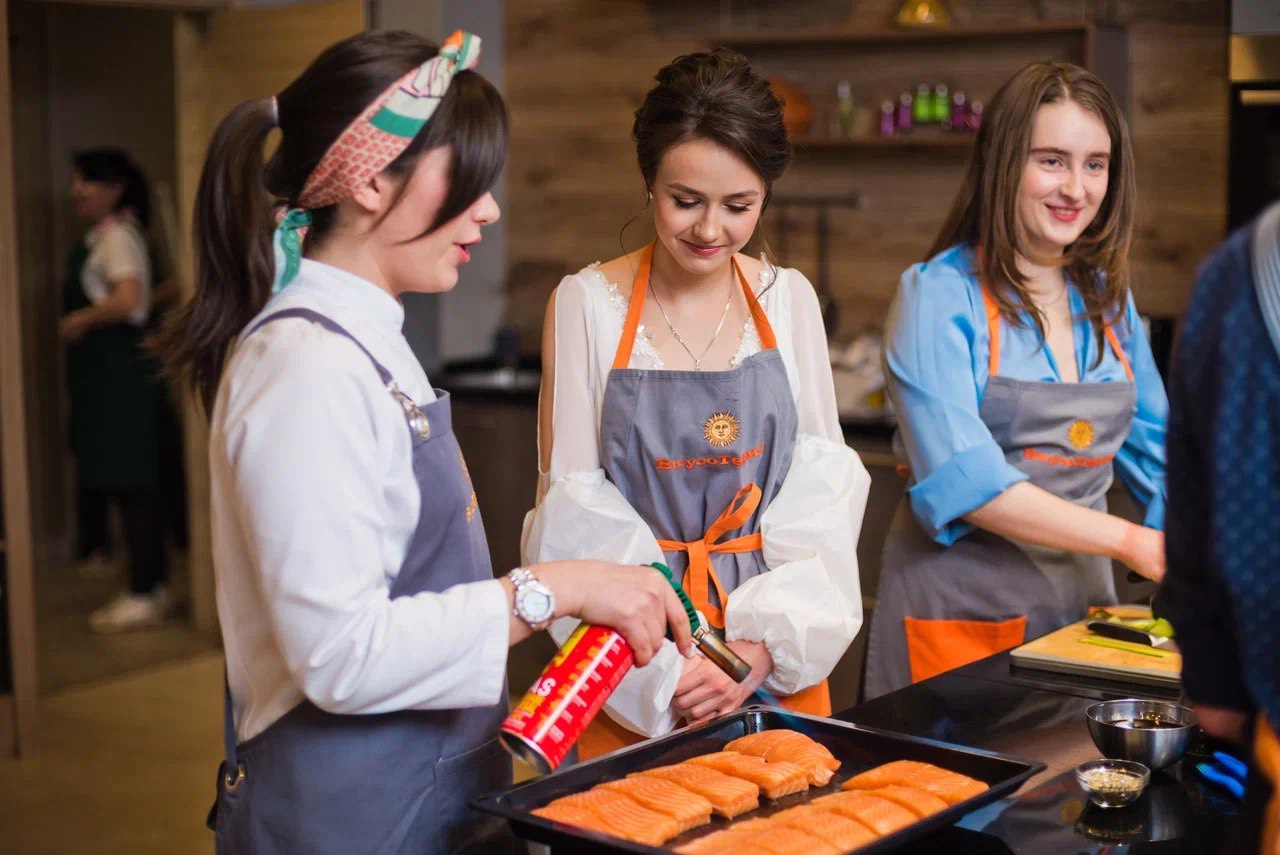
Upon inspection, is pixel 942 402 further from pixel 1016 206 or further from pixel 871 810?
pixel 871 810

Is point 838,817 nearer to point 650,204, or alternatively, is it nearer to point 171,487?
point 650,204

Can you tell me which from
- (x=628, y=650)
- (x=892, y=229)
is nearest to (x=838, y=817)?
(x=628, y=650)

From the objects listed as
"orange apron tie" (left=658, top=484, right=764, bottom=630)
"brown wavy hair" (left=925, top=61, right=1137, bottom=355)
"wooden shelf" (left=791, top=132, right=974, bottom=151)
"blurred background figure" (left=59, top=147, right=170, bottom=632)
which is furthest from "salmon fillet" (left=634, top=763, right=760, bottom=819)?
"blurred background figure" (left=59, top=147, right=170, bottom=632)

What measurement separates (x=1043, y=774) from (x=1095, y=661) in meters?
0.44

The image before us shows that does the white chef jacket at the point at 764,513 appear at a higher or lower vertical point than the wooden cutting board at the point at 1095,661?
higher

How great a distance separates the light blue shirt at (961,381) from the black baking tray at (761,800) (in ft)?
2.37

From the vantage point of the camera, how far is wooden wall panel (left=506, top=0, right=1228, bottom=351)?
13.2 ft

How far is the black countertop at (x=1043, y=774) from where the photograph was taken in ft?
4.50

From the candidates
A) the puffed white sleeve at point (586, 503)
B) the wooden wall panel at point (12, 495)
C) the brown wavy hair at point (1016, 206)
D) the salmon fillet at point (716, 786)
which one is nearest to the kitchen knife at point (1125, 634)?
the brown wavy hair at point (1016, 206)

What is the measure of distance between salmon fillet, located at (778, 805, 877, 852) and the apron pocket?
102cm

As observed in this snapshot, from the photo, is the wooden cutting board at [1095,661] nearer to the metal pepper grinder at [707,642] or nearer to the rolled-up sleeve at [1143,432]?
the rolled-up sleeve at [1143,432]

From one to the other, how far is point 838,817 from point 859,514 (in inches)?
31.5

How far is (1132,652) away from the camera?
1.98 metres

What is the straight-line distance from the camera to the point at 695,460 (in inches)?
80.0
